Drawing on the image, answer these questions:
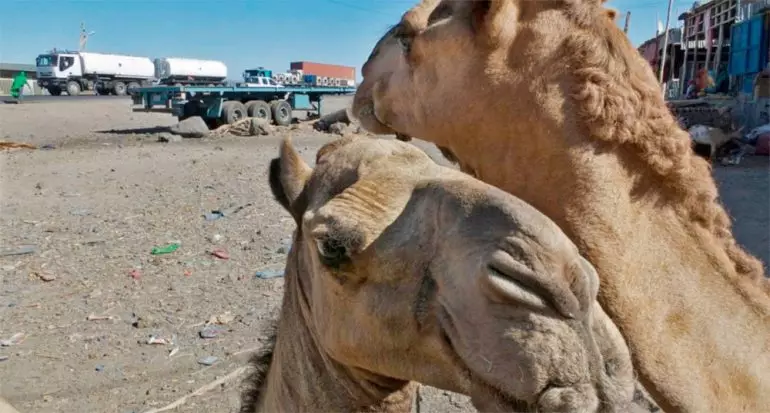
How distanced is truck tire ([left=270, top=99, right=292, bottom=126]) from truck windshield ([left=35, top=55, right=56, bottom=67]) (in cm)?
3724

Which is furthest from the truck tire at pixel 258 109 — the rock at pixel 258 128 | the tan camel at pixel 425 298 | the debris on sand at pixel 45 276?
the tan camel at pixel 425 298

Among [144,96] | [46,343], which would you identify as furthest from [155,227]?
[144,96]

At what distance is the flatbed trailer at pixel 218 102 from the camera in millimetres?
24312

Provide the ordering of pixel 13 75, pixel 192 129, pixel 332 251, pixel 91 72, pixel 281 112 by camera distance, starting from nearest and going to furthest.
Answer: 1. pixel 332 251
2. pixel 192 129
3. pixel 281 112
4. pixel 91 72
5. pixel 13 75

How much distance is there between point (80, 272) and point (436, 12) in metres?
6.45

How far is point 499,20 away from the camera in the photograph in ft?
8.68

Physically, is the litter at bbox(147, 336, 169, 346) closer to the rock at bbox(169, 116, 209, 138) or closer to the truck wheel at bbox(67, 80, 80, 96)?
the rock at bbox(169, 116, 209, 138)

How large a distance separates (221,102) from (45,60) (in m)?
39.1

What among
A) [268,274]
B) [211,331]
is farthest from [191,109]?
[211,331]

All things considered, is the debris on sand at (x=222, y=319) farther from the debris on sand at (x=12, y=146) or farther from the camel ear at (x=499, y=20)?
the debris on sand at (x=12, y=146)

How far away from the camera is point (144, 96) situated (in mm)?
25109

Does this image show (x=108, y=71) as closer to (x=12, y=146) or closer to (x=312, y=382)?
(x=12, y=146)

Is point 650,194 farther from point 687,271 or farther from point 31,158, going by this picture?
point 31,158

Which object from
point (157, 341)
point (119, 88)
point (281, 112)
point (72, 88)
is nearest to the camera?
point (157, 341)
